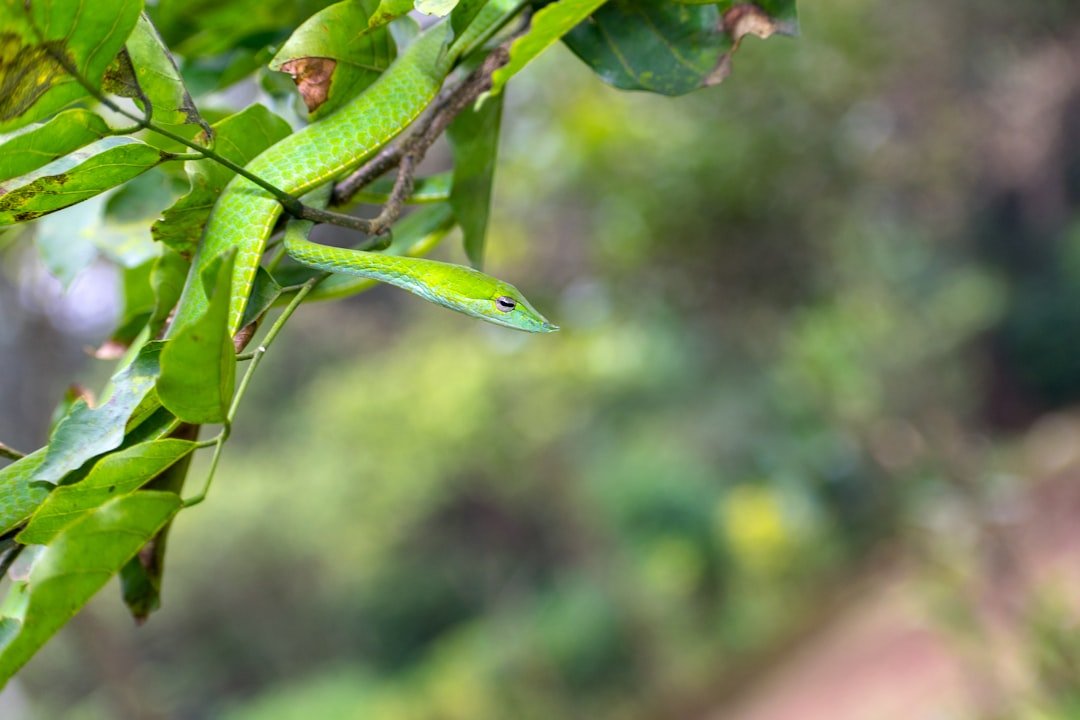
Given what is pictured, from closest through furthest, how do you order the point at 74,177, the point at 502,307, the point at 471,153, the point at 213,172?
the point at 74,177 < the point at 213,172 < the point at 502,307 < the point at 471,153

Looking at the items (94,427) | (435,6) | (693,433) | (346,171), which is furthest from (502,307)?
(693,433)

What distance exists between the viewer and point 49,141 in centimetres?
79

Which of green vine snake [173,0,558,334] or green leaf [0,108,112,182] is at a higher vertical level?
green leaf [0,108,112,182]

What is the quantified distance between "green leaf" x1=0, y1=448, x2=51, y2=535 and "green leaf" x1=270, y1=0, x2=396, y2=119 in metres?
0.45

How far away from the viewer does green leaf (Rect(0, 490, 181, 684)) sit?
2.45 ft

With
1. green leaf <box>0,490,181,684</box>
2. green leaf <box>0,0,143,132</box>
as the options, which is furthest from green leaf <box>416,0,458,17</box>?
green leaf <box>0,490,181,684</box>

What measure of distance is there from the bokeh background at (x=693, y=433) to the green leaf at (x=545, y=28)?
178 inches

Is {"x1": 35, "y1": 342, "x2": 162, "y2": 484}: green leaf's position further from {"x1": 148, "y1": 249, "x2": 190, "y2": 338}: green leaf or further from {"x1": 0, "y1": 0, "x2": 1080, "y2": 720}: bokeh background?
{"x1": 0, "y1": 0, "x2": 1080, "y2": 720}: bokeh background

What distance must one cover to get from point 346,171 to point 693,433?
39.8 feet

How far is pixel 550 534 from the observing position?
1182 cm

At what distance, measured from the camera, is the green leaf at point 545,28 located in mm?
851

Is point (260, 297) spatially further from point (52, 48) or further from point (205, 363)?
point (52, 48)

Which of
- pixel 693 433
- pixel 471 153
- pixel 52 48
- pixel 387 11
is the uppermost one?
pixel 52 48

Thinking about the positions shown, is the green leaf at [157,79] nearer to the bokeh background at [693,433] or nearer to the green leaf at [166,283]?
the green leaf at [166,283]
